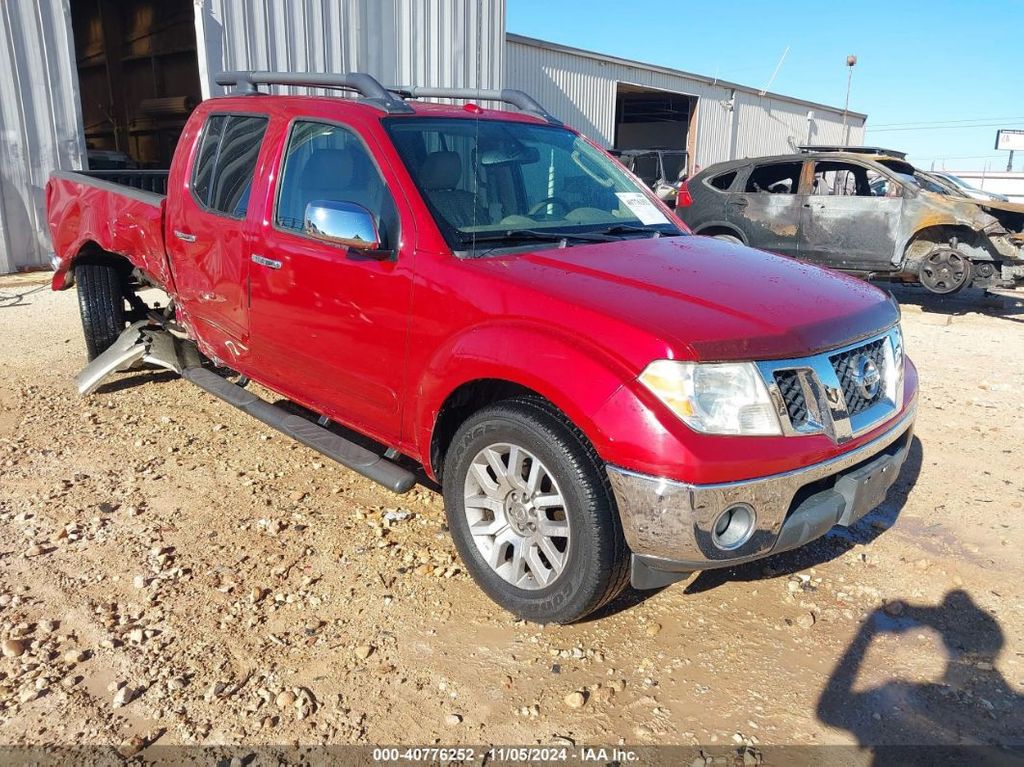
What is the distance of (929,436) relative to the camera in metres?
5.09

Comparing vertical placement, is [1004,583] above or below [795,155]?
below

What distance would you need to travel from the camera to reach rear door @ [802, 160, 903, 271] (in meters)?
9.58

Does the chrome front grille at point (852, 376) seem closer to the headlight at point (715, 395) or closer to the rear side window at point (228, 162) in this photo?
the headlight at point (715, 395)

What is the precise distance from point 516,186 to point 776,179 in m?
7.80

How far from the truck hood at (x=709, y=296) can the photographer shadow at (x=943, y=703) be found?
1.16m

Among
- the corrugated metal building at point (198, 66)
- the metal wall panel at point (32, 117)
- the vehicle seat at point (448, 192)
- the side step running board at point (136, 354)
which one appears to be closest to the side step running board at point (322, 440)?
the side step running board at point (136, 354)

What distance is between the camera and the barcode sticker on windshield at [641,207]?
3.91 metres

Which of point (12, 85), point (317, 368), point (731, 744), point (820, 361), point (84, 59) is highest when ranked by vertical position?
point (84, 59)

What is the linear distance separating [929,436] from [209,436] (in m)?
4.64

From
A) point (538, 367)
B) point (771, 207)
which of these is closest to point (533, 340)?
point (538, 367)

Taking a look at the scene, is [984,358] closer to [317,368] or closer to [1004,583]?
[1004,583]

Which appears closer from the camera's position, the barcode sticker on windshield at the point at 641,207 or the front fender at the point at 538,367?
the front fender at the point at 538,367

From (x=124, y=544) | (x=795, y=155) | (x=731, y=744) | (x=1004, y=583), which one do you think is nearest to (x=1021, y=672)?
(x=1004, y=583)

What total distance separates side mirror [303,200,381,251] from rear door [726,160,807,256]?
7957 mm
